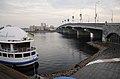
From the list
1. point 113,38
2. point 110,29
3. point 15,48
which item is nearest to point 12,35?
point 15,48

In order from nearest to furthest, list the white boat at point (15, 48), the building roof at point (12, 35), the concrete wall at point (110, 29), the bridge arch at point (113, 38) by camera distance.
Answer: the white boat at point (15, 48)
the building roof at point (12, 35)
the concrete wall at point (110, 29)
the bridge arch at point (113, 38)

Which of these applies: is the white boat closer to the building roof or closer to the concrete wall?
the building roof

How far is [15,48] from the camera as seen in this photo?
38.2 m

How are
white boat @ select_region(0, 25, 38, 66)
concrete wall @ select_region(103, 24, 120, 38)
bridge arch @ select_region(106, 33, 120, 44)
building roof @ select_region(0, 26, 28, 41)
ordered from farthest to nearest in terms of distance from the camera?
bridge arch @ select_region(106, 33, 120, 44)
concrete wall @ select_region(103, 24, 120, 38)
building roof @ select_region(0, 26, 28, 41)
white boat @ select_region(0, 25, 38, 66)

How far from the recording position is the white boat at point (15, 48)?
35.8 meters

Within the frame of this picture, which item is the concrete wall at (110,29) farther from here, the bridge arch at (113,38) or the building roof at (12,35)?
the building roof at (12,35)

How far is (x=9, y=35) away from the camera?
3912 cm

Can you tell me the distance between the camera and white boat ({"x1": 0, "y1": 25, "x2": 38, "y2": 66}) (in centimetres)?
3575

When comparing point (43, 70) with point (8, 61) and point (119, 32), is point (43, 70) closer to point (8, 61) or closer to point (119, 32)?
point (8, 61)

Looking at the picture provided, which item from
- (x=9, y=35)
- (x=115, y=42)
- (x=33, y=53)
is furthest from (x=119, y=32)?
(x=9, y=35)

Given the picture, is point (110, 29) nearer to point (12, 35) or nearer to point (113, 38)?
point (113, 38)

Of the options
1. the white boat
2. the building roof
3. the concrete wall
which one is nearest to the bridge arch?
the concrete wall

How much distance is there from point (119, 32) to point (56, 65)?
31.1 meters

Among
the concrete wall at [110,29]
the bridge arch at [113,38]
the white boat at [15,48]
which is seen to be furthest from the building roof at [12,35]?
the bridge arch at [113,38]
